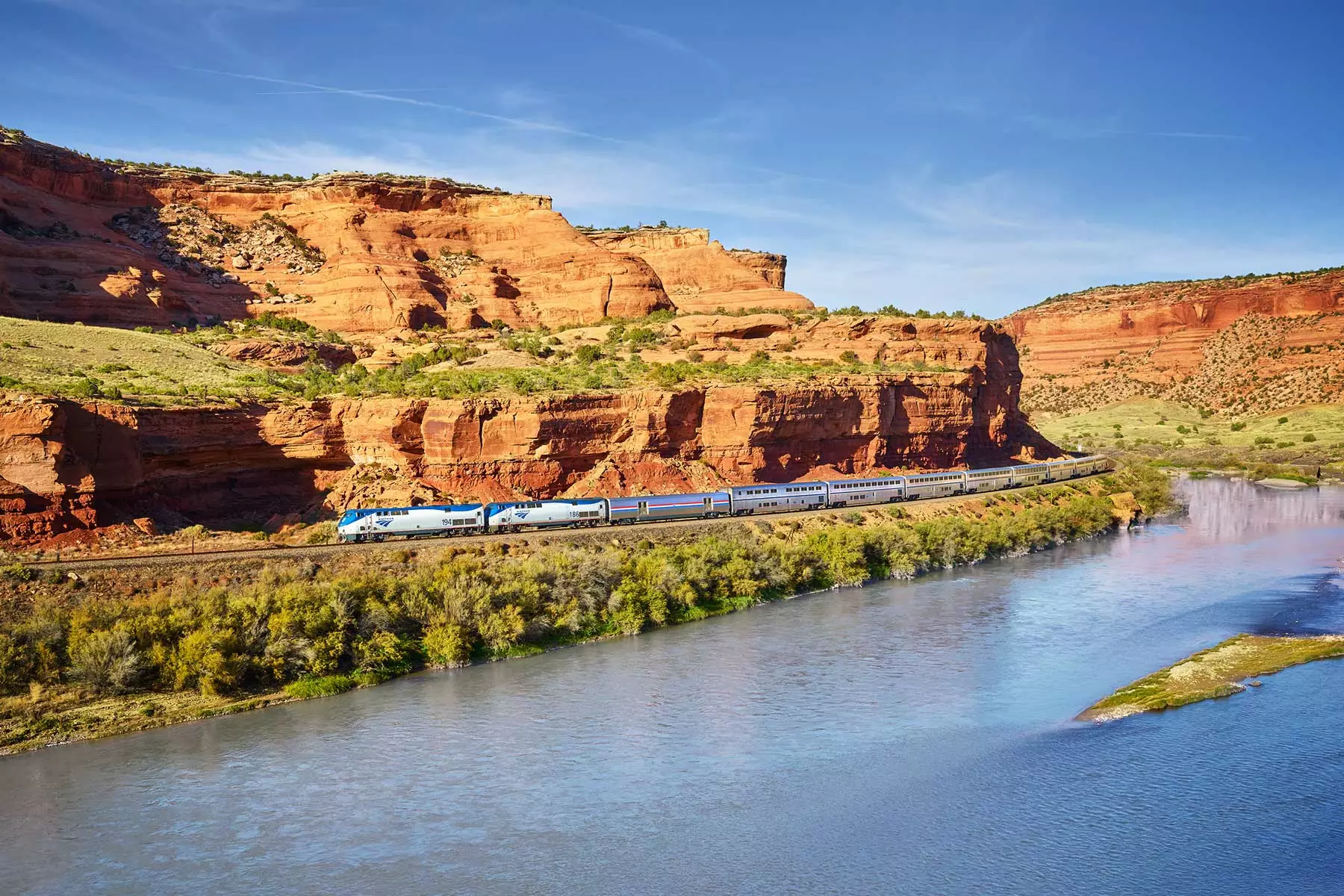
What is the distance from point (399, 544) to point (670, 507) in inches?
462

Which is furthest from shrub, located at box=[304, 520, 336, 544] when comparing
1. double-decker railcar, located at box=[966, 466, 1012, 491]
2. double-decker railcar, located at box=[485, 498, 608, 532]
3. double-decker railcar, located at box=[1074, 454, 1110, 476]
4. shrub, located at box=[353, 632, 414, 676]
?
double-decker railcar, located at box=[1074, 454, 1110, 476]

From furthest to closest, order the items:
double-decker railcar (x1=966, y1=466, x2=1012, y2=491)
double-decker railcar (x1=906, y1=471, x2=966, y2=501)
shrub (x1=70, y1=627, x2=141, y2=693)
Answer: double-decker railcar (x1=966, y1=466, x2=1012, y2=491)
double-decker railcar (x1=906, y1=471, x2=966, y2=501)
shrub (x1=70, y1=627, x2=141, y2=693)

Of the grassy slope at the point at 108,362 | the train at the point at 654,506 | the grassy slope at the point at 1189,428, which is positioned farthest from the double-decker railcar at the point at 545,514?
the grassy slope at the point at 1189,428

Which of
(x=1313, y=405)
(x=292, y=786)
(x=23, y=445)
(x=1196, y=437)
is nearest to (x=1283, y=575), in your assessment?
(x=292, y=786)

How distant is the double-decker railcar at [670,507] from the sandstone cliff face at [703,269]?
2747 cm

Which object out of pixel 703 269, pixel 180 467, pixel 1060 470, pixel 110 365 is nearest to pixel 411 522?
pixel 180 467

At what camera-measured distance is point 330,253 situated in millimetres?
66562

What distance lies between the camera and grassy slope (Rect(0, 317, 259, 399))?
131 ft

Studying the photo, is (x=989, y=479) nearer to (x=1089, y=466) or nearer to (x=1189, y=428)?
(x=1089, y=466)

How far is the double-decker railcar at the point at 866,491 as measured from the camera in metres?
48.2

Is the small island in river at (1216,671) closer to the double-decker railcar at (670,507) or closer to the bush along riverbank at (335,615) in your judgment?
the bush along riverbank at (335,615)

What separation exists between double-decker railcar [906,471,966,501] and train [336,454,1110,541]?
0.04 metres

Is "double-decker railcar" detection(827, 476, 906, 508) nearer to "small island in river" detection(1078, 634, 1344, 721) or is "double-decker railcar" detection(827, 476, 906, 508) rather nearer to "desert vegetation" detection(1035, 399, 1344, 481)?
"small island in river" detection(1078, 634, 1344, 721)

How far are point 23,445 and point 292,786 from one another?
59.1 ft
